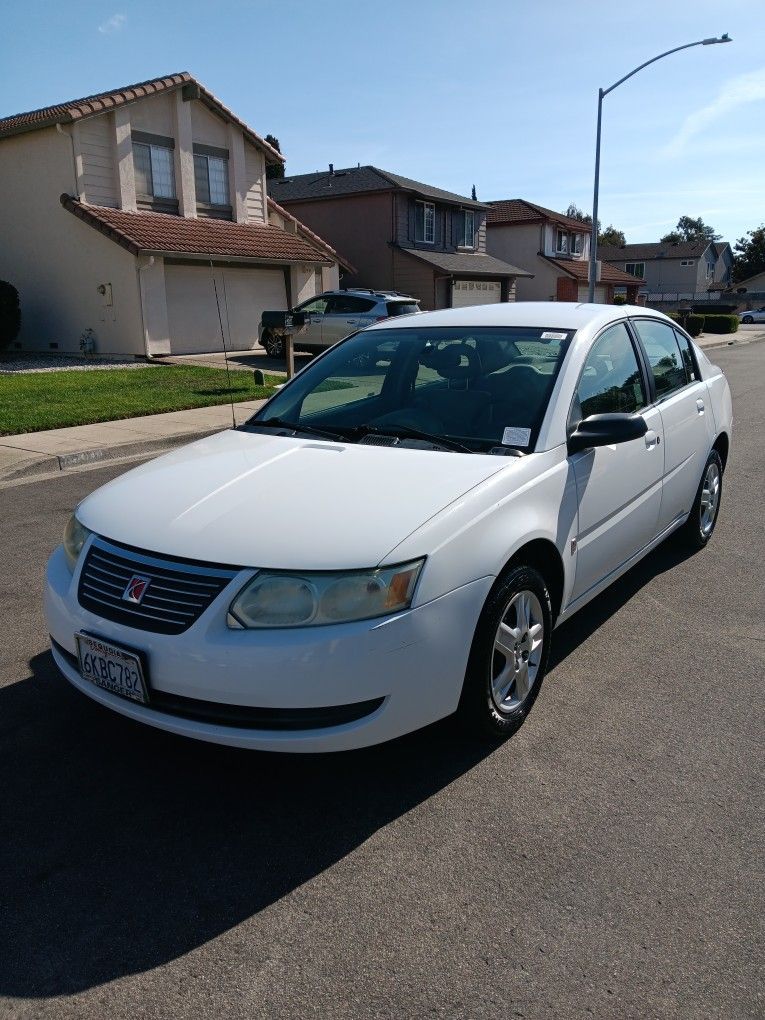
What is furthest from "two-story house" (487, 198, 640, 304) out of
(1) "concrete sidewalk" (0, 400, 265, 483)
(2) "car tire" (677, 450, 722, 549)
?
(2) "car tire" (677, 450, 722, 549)

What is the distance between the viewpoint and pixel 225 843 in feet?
9.21

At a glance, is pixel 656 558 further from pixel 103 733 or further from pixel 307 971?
pixel 307 971

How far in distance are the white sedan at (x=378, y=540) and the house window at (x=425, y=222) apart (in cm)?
3138

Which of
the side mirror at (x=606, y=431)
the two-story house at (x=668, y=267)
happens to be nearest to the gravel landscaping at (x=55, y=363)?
the side mirror at (x=606, y=431)

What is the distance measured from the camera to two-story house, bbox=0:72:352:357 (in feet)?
66.5

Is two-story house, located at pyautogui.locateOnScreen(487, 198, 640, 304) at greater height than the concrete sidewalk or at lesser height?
greater

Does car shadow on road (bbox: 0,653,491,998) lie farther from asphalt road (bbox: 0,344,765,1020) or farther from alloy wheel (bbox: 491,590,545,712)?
alloy wheel (bbox: 491,590,545,712)

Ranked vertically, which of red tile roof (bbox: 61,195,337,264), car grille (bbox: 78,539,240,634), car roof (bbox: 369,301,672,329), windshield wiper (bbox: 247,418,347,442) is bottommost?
car grille (bbox: 78,539,240,634)

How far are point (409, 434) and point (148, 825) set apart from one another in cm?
191

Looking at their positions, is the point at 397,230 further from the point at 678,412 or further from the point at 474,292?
the point at 678,412

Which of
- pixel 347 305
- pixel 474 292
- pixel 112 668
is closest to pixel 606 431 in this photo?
pixel 112 668

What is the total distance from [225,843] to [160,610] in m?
0.79

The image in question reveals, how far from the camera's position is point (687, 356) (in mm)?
5578

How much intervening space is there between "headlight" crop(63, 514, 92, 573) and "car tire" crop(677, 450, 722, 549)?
3894 millimetres
